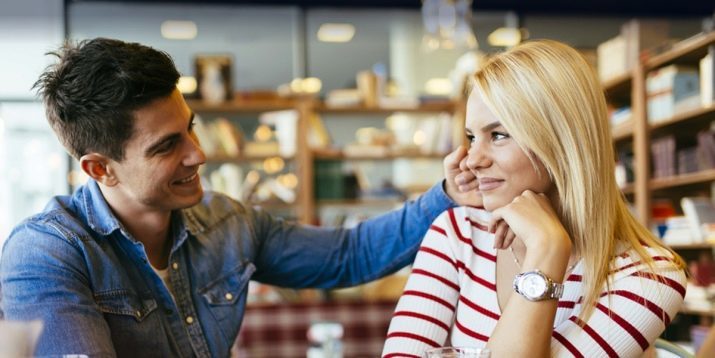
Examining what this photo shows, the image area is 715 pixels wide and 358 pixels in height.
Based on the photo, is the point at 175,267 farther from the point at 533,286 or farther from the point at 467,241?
the point at 533,286

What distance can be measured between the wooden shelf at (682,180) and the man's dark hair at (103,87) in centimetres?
385

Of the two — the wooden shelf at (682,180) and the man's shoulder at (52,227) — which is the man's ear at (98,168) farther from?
the wooden shelf at (682,180)

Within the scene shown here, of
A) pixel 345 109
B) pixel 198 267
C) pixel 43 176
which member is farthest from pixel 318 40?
pixel 198 267

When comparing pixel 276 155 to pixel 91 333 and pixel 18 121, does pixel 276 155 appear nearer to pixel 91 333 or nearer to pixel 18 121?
pixel 18 121

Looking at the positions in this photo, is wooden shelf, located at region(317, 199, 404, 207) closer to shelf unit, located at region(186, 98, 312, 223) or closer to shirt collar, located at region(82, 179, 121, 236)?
shelf unit, located at region(186, 98, 312, 223)

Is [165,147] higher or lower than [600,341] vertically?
higher

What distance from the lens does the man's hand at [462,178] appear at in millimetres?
1930

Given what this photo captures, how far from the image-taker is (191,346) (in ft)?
6.29

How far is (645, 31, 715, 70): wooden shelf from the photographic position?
4820mm

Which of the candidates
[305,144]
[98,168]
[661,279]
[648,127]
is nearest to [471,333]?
[661,279]

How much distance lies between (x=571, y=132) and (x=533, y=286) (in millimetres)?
325

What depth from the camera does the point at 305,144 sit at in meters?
6.81

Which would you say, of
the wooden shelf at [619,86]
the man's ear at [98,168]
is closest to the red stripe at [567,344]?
the man's ear at [98,168]

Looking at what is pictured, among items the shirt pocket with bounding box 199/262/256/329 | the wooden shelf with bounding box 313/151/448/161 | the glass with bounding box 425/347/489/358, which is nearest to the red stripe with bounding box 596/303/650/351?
the glass with bounding box 425/347/489/358
